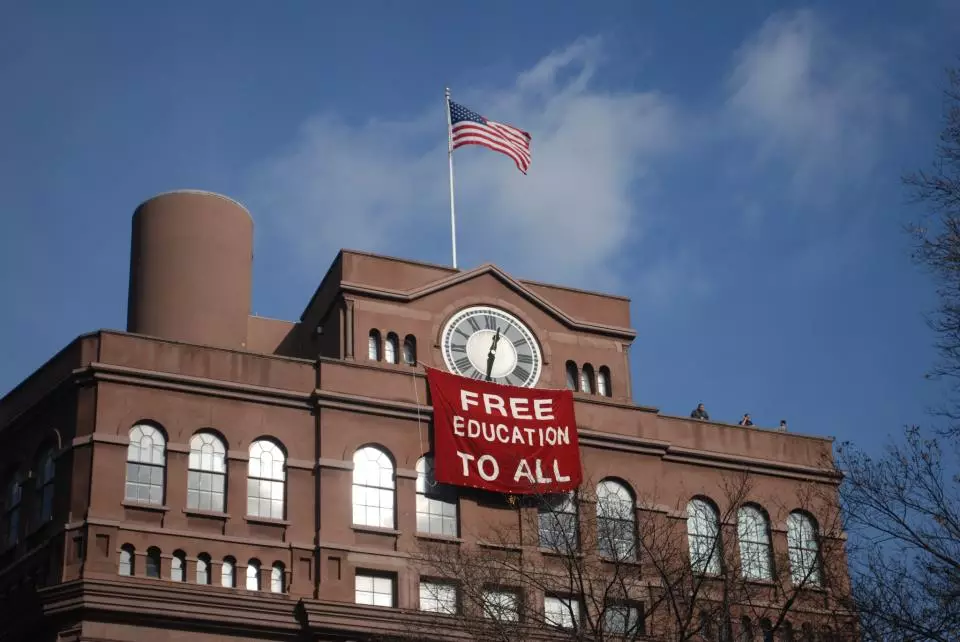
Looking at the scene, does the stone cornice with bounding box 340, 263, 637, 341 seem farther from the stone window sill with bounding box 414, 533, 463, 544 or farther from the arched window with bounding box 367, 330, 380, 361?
the stone window sill with bounding box 414, 533, 463, 544

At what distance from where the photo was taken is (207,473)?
44781mm

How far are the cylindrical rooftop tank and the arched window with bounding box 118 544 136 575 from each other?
8335 mm

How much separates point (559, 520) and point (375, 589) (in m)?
5.13

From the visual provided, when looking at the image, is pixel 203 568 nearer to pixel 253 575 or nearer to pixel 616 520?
pixel 253 575

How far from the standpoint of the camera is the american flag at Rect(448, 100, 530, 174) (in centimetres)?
5269

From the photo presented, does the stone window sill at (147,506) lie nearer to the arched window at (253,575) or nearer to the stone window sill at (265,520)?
the stone window sill at (265,520)

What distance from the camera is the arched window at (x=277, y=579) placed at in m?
44.0

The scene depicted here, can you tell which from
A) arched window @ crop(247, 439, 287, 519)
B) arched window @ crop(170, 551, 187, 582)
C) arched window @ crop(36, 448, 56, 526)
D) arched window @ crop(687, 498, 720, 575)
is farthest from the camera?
arched window @ crop(687, 498, 720, 575)

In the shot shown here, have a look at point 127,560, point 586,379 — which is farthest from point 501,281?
point 127,560

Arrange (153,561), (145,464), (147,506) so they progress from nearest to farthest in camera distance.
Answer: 1. (153,561)
2. (147,506)
3. (145,464)

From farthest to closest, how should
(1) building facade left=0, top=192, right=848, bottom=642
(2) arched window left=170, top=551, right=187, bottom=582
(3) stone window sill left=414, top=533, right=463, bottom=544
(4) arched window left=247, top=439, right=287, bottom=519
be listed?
(3) stone window sill left=414, top=533, right=463, bottom=544 < (4) arched window left=247, top=439, right=287, bottom=519 < (2) arched window left=170, top=551, right=187, bottom=582 < (1) building facade left=0, top=192, right=848, bottom=642

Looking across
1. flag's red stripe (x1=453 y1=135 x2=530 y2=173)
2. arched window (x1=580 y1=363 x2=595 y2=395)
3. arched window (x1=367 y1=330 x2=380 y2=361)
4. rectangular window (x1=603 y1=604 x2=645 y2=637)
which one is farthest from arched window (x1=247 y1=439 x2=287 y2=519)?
A: flag's red stripe (x1=453 y1=135 x2=530 y2=173)

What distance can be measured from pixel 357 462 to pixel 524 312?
23.2 feet

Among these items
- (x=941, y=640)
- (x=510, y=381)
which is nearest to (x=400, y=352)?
(x=510, y=381)
